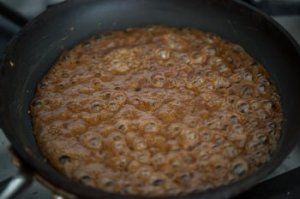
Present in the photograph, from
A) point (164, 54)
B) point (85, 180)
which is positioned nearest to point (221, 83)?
point (164, 54)

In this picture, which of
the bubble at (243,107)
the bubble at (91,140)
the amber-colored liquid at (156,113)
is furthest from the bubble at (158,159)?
the bubble at (243,107)

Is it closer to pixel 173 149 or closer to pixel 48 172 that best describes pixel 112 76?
pixel 173 149

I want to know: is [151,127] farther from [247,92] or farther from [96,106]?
[247,92]

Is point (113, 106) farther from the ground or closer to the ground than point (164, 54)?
closer to the ground

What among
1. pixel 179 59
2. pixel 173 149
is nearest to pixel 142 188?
pixel 173 149

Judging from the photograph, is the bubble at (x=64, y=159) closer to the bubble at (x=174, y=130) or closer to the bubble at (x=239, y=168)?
the bubble at (x=174, y=130)

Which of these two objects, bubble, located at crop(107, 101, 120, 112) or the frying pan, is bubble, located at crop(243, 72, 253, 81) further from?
bubble, located at crop(107, 101, 120, 112)
